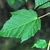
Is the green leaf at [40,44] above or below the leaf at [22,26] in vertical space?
below

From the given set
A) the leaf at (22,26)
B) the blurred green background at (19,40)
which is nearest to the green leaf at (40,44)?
the leaf at (22,26)

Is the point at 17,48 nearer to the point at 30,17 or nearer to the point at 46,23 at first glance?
the point at 46,23

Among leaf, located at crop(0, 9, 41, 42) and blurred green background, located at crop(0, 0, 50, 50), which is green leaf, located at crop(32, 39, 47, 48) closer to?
leaf, located at crop(0, 9, 41, 42)

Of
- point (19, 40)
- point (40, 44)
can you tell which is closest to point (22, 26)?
point (40, 44)

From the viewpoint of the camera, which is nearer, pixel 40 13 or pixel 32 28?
pixel 32 28

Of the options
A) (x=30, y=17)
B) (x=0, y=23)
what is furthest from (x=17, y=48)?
(x=30, y=17)

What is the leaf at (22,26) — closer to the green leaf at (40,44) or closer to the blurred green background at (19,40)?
the green leaf at (40,44)

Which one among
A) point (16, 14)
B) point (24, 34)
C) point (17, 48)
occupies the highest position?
point (16, 14)

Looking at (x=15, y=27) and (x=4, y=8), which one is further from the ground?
(x=4, y=8)

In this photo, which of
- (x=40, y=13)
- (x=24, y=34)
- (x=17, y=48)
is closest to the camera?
(x=24, y=34)
